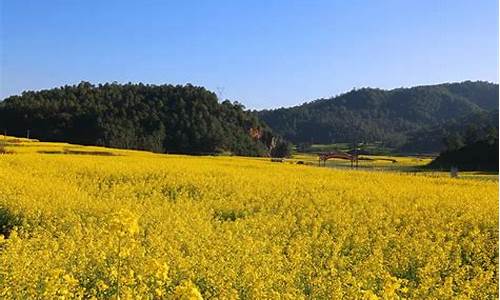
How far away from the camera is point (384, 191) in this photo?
16.8m

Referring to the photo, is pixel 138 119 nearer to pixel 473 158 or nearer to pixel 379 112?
pixel 473 158

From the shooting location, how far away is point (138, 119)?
72688 millimetres

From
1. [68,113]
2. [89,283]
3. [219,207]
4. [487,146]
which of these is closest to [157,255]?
[89,283]

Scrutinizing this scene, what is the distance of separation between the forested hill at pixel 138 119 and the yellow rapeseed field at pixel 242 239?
49924mm

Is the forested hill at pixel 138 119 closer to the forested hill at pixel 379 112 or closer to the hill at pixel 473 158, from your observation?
the hill at pixel 473 158

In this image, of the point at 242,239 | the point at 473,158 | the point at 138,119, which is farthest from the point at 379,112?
the point at 242,239

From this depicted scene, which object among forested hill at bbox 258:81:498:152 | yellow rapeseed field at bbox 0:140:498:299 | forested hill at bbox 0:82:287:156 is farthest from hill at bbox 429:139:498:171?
forested hill at bbox 258:81:498:152

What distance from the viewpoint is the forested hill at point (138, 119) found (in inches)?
2707

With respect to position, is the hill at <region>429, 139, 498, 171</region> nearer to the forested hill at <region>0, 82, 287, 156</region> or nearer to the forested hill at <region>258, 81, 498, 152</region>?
the forested hill at <region>0, 82, 287, 156</region>

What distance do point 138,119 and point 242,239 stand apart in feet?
212

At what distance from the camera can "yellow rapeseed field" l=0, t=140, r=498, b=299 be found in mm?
6266

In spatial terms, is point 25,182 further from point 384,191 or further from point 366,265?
point 366,265

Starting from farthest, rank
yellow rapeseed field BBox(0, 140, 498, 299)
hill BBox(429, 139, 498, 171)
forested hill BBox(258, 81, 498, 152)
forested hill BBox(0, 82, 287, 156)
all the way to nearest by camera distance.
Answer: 1. forested hill BBox(258, 81, 498, 152)
2. forested hill BBox(0, 82, 287, 156)
3. hill BBox(429, 139, 498, 171)
4. yellow rapeseed field BBox(0, 140, 498, 299)

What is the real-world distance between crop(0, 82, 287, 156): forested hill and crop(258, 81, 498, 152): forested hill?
54.9 metres
